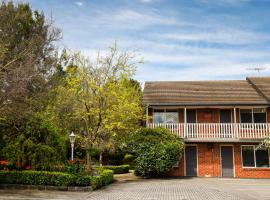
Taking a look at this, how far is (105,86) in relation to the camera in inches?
829

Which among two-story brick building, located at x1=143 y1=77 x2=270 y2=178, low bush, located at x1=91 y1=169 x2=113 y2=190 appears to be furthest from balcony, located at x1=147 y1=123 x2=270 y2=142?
low bush, located at x1=91 y1=169 x2=113 y2=190

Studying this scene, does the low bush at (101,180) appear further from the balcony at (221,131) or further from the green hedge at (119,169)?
the balcony at (221,131)

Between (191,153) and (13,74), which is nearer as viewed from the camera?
(13,74)

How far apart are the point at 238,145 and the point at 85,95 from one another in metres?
12.7

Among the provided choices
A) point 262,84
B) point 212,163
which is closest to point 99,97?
point 212,163

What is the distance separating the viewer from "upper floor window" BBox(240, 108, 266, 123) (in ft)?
85.7

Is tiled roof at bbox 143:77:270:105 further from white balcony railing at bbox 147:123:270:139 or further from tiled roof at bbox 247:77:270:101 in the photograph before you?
white balcony railing at bbox 147:123:270:139

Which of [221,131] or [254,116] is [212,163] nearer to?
[221,131]

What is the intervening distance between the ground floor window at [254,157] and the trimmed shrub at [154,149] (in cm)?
561

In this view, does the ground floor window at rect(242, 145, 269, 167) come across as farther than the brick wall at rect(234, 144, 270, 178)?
Yes

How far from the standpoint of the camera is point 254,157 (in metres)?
25.3

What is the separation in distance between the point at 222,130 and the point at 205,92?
13.7ft

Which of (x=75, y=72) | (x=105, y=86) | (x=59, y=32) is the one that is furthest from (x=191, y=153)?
(x=59, y=32)

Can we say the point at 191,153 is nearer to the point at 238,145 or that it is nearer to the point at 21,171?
the point at 238,145
